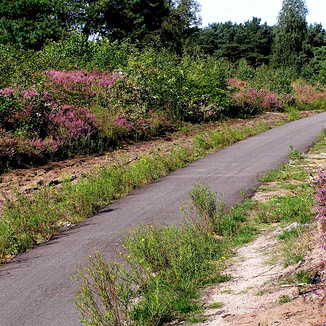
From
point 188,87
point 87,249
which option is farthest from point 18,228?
point 188,87

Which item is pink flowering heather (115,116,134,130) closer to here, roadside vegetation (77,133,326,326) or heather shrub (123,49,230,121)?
heather shrub (123,49,230,121)

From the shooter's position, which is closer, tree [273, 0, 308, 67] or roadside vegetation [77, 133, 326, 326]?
roadside vegetation [77, 133, 326, 326]

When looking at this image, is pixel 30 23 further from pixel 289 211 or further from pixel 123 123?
pixel 289 211

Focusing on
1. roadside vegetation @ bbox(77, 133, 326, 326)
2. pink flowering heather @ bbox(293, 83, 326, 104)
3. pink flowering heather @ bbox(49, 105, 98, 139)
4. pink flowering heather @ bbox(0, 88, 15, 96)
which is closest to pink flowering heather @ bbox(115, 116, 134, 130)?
pink flowering heather @ bbox(49, 105, 98, 139)

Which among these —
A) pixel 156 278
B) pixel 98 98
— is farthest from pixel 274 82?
pixel 156 278

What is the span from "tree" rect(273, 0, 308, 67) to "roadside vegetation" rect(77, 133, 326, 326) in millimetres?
60475

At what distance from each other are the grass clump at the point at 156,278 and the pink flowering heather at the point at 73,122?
32.0 feet

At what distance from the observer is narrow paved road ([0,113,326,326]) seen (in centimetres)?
593

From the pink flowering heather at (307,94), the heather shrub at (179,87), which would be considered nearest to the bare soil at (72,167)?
the heather shrub at (179,87)

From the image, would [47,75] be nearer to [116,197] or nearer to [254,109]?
[116,197]

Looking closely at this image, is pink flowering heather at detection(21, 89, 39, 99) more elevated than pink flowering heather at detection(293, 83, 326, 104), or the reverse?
pink flowering heather at detection(21, 89, 39, 99)

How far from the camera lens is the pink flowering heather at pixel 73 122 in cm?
1686

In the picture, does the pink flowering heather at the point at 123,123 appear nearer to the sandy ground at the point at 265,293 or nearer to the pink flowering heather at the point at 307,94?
the sandy ground at the point at 265,293

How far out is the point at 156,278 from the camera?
5531 mm
